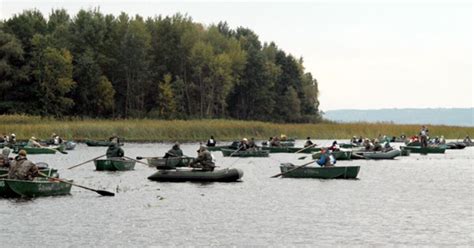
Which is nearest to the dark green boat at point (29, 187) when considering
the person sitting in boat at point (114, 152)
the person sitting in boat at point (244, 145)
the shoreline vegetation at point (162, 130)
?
the person sitting in boat at point (114, 152)

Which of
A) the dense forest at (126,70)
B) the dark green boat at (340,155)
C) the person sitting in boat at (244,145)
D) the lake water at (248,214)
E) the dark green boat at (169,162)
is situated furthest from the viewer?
the dense forest at (126,70)

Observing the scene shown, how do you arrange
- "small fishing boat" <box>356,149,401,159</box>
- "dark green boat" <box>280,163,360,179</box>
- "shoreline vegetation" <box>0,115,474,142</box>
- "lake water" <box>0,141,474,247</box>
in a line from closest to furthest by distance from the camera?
"lake water" <box>0,141,474,247</box>, "dark green boat" <box>280,163,360,179</box>, "small fishing boat" <box>356,149,401,159</box>, "shoreline vegetation" <box>0,115,474,142</box>

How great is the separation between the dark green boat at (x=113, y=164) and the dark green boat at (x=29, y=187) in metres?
14.8

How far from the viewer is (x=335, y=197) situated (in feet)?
133

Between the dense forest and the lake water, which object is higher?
the dense forest

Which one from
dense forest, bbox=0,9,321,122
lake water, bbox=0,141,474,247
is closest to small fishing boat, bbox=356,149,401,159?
lake water, bbox=0,141,474,247

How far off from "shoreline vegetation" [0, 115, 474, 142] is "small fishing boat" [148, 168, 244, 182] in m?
39.9

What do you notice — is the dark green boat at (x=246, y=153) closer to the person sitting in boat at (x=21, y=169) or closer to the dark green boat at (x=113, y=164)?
the dark green boat at (x=113, y=164)

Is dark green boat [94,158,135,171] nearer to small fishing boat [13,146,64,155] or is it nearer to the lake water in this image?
the lake water

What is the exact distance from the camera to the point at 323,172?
47.5 metres

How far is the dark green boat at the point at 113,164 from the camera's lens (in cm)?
5253

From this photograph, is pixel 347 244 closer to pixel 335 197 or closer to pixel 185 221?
pixel 185 221

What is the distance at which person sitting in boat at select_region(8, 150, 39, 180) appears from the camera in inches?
1396

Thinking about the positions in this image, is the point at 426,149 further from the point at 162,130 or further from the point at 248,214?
the point at 248,214
